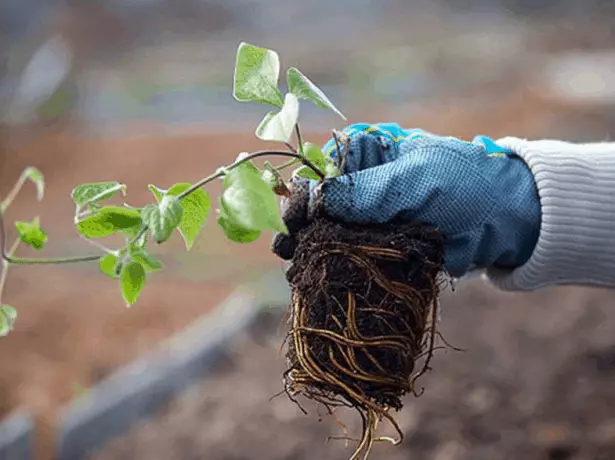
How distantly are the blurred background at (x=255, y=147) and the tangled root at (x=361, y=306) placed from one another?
528 mm

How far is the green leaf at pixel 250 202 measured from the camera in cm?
53

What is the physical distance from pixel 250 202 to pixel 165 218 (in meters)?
0.08

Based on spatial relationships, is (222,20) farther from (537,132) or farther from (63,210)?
(537,132)

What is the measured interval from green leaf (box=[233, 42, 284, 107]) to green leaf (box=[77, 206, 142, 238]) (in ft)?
0.41

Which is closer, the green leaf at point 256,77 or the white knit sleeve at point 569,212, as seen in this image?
the green leaf at point 256,77

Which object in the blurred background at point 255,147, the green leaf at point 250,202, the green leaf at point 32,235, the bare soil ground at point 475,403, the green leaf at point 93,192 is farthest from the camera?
the blurred background at point 255,147

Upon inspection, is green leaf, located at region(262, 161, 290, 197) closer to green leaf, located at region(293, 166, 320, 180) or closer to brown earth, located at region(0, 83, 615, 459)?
green leaf, located at region(293, 166, 320, 180)

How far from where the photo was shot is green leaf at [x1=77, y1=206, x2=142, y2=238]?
63cm

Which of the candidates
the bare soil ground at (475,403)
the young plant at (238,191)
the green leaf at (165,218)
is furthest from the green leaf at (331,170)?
the bare soil ground at (475,403)

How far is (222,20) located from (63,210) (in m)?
Result: 2.18

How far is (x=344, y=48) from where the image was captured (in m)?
4.32

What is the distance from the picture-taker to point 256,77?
0.62 m

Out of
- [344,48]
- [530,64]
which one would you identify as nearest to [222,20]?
[344,48]

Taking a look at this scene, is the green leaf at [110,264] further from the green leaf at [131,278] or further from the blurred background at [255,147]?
the blurred background at [255,147]
